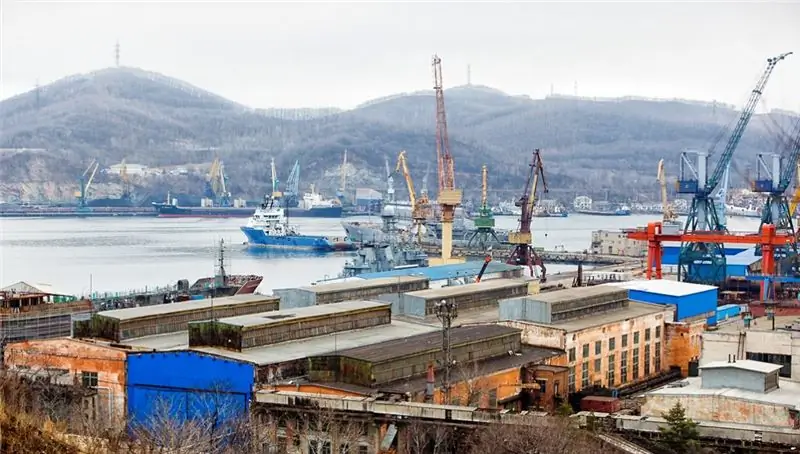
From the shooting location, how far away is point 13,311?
16.0 m

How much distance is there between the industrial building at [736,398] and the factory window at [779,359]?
4.93ft

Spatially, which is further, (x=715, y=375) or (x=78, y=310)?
(x=78, y=310)

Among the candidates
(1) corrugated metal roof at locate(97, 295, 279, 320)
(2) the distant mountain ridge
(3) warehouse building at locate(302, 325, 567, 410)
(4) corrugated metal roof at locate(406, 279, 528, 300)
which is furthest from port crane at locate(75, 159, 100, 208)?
(3) warehouse building at locate(302, 325, 567, 410)

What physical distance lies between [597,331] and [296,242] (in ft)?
117

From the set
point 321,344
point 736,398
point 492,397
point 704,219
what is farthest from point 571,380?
point 704,219

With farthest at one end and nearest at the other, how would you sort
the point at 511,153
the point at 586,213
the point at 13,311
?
1. the point at 511,153
2. the point at 586,213
3. the point at 13,311

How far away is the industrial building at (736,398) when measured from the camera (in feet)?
31.7

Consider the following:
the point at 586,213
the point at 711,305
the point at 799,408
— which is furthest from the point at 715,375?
the point at 586,213

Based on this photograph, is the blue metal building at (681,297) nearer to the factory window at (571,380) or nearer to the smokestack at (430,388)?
the factory window at (571,380)

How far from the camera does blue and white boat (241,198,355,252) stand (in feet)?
159

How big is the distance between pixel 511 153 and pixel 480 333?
412 feet

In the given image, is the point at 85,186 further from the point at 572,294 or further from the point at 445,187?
the point at 572,294

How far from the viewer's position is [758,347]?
12.6 meters

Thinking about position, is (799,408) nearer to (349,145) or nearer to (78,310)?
(78,310)
